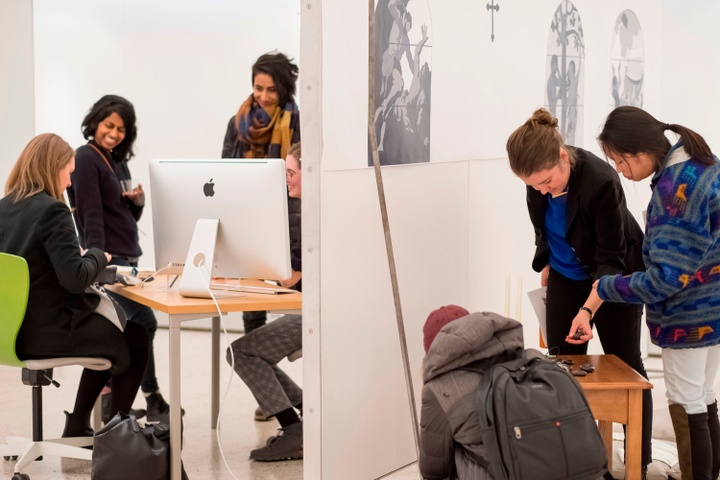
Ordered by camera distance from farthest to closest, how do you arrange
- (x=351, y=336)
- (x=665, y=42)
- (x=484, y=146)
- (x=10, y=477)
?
1. (x=665, y=42)
2. (x=484, y=146)
3. (x=10, y=477)
4. (x=351, y=336)

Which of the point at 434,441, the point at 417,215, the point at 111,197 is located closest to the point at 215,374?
the point at 111,197

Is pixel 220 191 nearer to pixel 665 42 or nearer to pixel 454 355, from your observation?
pixel 454 355

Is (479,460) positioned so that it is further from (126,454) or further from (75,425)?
(75,425)

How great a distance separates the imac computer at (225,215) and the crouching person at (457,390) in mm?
1083

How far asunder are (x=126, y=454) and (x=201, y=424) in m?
1.20

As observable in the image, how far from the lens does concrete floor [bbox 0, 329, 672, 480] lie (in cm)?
375

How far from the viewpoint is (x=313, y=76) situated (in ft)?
10.1

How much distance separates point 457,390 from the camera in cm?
244

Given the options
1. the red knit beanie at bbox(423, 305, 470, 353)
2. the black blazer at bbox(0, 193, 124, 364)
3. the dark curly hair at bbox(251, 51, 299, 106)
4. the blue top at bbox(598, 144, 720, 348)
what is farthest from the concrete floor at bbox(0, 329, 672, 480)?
the dark curly hair at bbox(251, 51, 299, 106)

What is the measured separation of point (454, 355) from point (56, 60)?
4.65 metres

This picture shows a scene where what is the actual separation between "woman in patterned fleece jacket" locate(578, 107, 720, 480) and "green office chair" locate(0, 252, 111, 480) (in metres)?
1.89

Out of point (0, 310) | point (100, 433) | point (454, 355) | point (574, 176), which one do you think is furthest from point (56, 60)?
point (454, 355)

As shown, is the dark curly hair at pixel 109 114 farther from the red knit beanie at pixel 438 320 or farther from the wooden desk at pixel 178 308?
the red knit beanie at pixel 438 320

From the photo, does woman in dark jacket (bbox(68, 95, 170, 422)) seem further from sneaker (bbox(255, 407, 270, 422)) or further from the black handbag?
the black handbag
